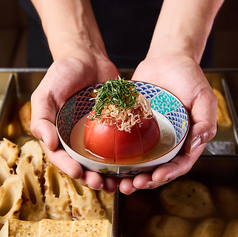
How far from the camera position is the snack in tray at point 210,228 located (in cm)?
188

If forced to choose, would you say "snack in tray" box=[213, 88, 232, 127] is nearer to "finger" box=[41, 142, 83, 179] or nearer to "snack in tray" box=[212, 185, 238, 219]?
"snack in tray" box=[212, 185, 238, 219]

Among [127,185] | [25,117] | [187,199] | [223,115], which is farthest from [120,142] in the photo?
[223,115]

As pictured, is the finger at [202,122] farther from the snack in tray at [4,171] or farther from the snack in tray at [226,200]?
the snack in tray at [4,171]

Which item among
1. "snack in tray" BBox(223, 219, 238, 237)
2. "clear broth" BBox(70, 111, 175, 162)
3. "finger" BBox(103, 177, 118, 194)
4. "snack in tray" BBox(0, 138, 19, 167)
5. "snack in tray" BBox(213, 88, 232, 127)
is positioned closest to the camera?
"finger" BBox(103, 177, 118, 194)

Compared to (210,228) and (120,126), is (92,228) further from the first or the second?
(210,228)

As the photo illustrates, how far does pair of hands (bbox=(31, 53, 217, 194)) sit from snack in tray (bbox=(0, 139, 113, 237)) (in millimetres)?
273

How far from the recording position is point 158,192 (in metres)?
2.10

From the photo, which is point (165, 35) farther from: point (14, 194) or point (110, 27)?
Result: point (14, 194)

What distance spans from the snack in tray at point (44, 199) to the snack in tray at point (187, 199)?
38 centimetres

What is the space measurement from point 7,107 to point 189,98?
1.51 metres

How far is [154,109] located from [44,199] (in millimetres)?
889

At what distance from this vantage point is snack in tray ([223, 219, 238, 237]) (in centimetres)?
186

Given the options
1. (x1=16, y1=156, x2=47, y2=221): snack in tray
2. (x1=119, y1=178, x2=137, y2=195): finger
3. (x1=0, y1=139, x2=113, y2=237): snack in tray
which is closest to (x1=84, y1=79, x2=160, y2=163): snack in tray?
(x1=119, y1=178, x2=137, y2=195): finger

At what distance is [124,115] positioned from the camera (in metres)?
1.64
